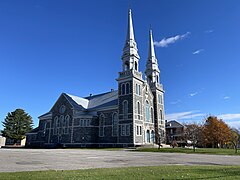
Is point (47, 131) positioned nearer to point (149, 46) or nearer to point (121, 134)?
point (121, 134)

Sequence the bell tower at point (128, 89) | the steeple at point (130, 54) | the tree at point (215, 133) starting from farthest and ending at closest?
the tree at point (215, 133) < the steeple at point (130, 54) < the bell tower at point (128, 89)

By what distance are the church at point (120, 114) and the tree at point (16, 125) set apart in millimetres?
10161

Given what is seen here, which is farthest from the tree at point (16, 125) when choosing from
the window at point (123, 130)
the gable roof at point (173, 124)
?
the gable roof at point (173, 124)

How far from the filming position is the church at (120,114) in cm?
4316

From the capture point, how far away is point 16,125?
66250 millimetres

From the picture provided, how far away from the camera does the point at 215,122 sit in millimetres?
60375

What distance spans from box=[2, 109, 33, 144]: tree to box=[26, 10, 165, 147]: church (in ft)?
33.3

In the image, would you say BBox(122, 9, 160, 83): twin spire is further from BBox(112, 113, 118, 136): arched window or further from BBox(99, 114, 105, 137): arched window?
BBox(99, 114, 105, 137): arched window

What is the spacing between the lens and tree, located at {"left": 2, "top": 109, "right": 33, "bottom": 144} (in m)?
64.5

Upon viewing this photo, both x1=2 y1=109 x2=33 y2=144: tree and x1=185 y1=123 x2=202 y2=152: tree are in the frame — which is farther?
x1=2 y1=109 x2=33 y2=144: tree

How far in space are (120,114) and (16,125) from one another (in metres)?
40.5

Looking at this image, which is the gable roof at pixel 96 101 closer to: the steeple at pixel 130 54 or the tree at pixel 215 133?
the steeple at pixel 130 54

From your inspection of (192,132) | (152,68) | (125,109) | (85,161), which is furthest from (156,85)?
(85,161)

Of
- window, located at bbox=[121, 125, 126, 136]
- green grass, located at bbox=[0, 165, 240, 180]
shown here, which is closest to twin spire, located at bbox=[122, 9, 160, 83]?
window, located at bbox=[121, 125, 126, 136]
